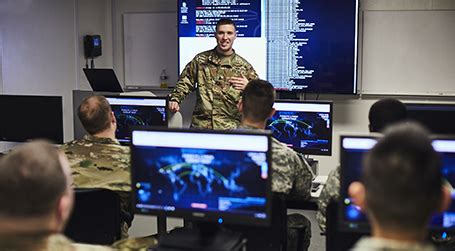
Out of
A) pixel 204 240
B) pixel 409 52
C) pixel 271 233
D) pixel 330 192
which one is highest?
pixel 409 52

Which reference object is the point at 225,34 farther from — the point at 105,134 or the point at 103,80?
the point at 105,134

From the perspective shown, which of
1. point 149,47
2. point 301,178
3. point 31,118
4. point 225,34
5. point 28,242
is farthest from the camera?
point 149,47

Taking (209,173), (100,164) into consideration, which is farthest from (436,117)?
(100,164)

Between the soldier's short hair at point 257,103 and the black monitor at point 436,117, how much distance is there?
0.69 metres

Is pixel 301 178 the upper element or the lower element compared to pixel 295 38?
lower

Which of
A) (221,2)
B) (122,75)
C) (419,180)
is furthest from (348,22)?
(419,180)

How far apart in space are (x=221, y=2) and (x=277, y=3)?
556mm

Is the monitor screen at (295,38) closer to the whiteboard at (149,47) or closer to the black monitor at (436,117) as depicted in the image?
the whiteboard at (149,47)

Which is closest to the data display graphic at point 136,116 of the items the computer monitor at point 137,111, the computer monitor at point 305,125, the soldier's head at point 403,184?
the computer monitor at point 137,111

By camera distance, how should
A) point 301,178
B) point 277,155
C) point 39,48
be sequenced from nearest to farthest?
1. point 277,155
2. point 301,178
3. point 39,48

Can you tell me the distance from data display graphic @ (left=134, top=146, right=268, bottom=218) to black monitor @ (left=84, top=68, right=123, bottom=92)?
7.85 feet

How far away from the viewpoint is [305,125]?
3.71 m

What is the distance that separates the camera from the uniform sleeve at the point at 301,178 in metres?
2.88

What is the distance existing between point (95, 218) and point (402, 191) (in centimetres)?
191
